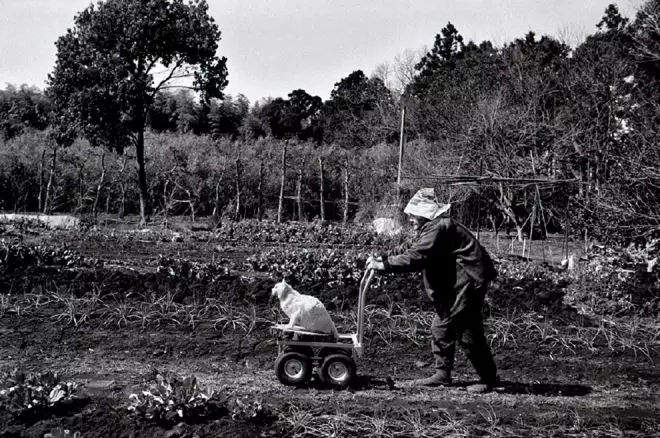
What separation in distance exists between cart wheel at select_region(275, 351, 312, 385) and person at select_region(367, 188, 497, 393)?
2.75ft

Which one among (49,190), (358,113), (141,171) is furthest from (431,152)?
(358,113)

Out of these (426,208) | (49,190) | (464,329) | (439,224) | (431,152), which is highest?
(431,152)

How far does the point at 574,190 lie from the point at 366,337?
25.3 ft

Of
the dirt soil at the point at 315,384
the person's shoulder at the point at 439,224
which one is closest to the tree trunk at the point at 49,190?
the dirt soil at the point at 315,384

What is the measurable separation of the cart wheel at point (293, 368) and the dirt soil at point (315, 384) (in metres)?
0.09

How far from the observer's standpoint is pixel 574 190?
12.6 m

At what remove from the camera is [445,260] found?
5.20 metres

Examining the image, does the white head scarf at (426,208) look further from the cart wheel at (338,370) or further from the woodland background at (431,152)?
the woodland background at (431,152)

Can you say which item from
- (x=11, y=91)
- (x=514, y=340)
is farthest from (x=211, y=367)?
(x=11, y=91)

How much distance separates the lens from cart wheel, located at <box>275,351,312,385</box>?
4.89 metres

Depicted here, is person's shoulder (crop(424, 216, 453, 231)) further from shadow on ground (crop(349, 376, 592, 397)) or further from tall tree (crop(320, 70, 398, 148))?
tall tree (crop(320, 70, 398, 148))

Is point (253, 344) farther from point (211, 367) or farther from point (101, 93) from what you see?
point (101, 93)

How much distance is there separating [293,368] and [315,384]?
0.24 meters

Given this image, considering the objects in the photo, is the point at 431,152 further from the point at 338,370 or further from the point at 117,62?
the point at 338,370
